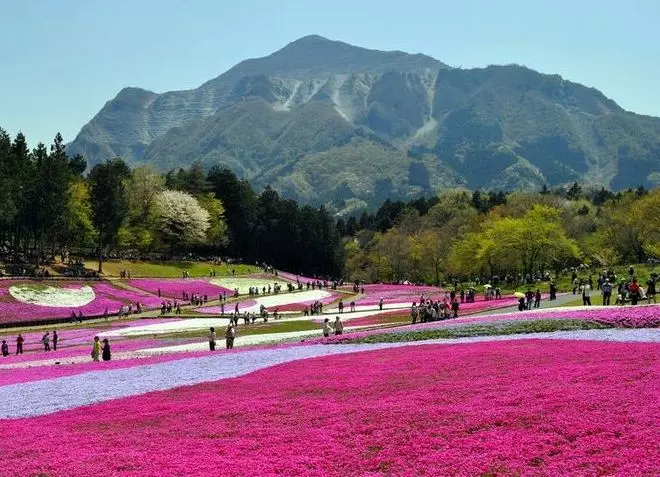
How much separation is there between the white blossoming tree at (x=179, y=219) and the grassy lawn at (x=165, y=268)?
31.8 feet

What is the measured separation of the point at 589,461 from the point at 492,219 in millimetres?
116174

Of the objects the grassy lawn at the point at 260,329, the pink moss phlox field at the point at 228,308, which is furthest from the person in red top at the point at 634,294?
the pink moss phlox field at the point at 228,308

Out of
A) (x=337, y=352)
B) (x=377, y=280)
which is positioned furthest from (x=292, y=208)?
(x=337, y=352)

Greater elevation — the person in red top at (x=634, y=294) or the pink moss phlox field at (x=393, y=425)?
the person in red top at (x=634, y=294)

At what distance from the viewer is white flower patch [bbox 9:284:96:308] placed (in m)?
71.4

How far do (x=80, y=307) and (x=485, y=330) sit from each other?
5213cm

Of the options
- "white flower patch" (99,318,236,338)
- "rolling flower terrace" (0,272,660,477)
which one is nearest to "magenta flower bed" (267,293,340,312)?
"white flower patch" (99,318,236,338)

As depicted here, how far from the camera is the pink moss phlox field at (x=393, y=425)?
14.3 meters

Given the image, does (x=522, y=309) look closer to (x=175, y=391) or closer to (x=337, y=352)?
(x=337, y=352)

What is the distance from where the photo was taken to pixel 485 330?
1433 inches

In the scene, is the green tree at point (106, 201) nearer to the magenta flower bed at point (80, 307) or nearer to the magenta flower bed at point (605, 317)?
the magenta flower bed at point (80, 307)

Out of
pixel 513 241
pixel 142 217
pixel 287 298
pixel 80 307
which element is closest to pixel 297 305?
pixel 287 298

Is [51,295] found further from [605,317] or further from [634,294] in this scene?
[605,317]

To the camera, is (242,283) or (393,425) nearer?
(393,425)
